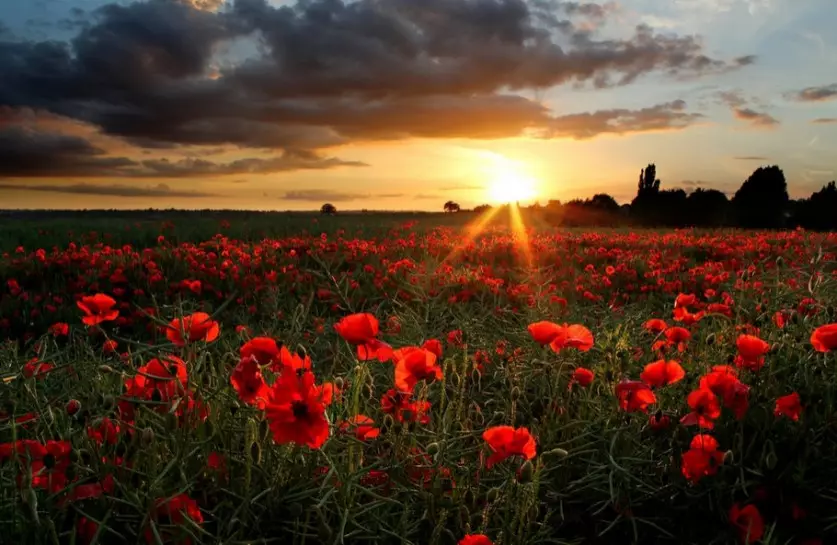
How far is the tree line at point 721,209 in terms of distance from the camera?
3031 cm

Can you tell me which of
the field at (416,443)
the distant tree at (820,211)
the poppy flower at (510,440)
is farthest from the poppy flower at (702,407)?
the distant tree at (820,211)

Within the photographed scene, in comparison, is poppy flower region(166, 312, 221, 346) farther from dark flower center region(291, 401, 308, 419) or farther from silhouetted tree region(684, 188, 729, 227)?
silhouetted tree region(684, 188, 729, 227)

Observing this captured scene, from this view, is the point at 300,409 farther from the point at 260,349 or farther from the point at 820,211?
the point at 820,211

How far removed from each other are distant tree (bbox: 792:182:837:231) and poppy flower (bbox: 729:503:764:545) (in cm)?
3168

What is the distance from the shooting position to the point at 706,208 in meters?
33.2

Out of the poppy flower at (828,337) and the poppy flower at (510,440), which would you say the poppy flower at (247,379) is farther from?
the poppy flower at (828,337)

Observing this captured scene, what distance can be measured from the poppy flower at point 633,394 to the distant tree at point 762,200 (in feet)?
108

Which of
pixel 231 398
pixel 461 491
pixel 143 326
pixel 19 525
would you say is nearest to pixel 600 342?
pixel 461 491

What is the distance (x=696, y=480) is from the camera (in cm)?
242

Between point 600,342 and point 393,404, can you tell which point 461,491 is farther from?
point 600,342

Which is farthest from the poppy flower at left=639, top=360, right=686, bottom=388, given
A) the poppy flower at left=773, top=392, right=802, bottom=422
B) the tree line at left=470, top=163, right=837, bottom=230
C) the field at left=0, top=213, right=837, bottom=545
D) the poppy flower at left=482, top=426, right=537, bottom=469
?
the tree line at left=470, top=163, right=837, bottom=230

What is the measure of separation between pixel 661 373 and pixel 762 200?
34.8 m

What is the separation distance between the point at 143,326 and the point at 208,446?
196 inches

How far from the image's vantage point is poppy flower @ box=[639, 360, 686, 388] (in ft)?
7.94
